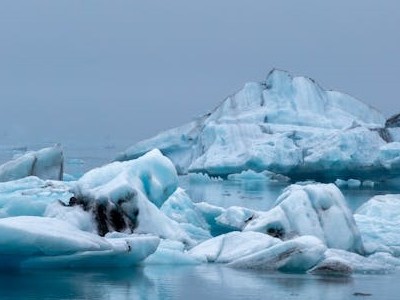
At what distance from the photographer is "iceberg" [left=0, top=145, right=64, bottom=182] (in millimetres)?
15031

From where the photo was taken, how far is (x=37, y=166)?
15.2m

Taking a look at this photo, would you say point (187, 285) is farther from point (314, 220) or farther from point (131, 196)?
point (314, 220)

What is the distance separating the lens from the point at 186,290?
926 cm

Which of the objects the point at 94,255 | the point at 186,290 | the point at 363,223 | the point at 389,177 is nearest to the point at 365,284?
the point at 186,290

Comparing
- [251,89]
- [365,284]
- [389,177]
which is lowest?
[389,177]

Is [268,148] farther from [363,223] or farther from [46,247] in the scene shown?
[46,247]

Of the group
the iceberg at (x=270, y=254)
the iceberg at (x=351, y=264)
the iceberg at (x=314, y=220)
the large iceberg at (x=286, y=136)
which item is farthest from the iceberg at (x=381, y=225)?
the large iceberg at (x=286, y=136)

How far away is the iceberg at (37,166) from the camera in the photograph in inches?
592

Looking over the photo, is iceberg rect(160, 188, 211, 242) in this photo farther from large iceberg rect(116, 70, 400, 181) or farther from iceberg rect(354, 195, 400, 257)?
large iceberg rect(116, 70, 400, 181)

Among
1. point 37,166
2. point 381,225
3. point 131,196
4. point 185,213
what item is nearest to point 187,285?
point 131,196

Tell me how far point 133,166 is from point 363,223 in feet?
13.6

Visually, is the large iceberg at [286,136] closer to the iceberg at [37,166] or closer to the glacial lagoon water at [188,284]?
the iceberg at [37,166]

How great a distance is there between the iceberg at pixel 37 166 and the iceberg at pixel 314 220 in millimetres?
3820

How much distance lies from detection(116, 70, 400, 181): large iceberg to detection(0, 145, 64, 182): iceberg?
53.2 ft
